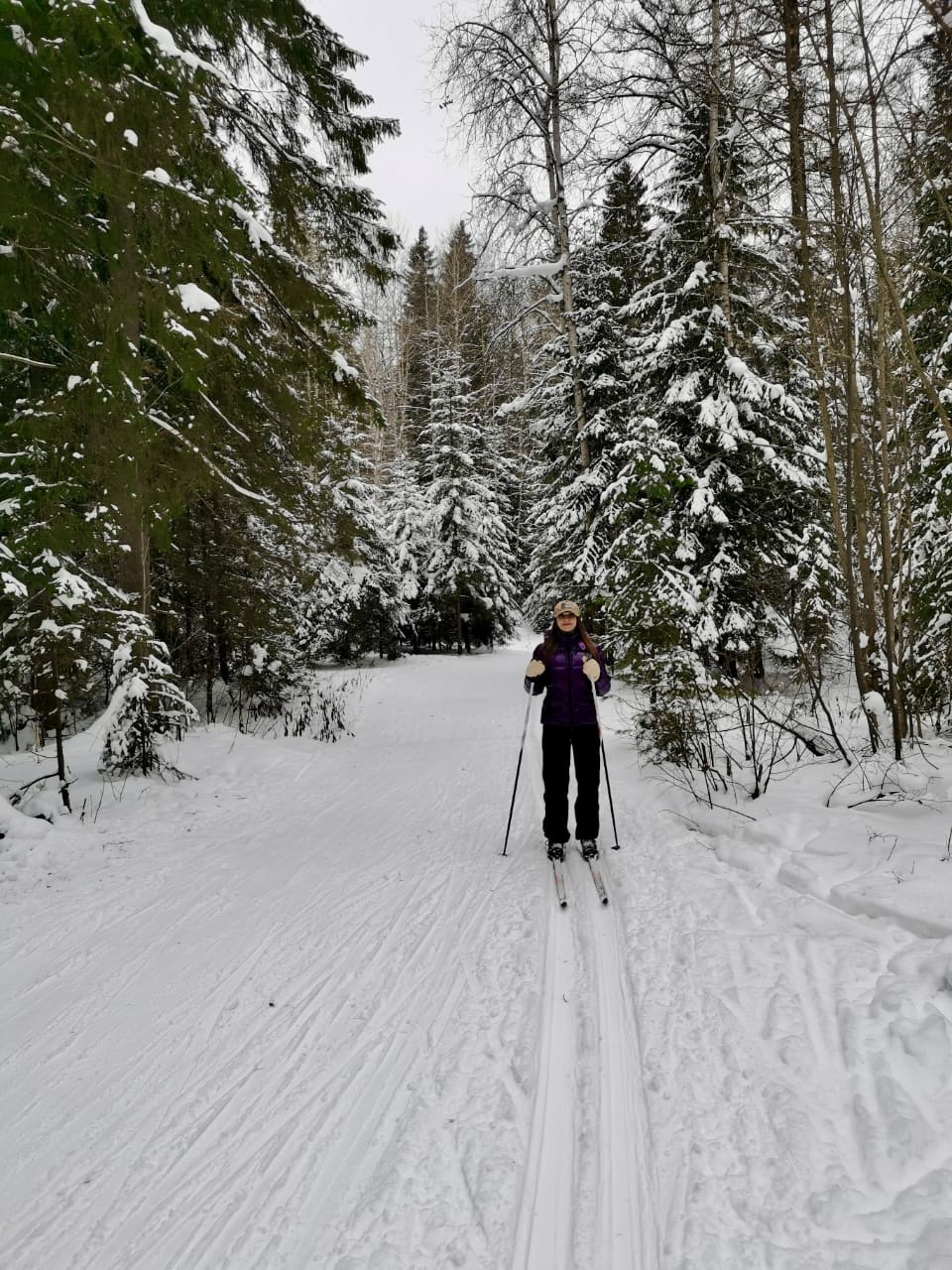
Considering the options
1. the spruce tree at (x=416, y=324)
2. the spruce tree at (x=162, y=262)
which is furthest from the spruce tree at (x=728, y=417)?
the spruce tree at (x=416, y=324)

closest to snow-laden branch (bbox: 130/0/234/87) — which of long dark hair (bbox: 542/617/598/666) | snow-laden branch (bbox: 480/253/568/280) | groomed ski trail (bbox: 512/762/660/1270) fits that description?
long dark hair (bbox: 542/617/598/666)

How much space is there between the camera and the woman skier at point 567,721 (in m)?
4.85

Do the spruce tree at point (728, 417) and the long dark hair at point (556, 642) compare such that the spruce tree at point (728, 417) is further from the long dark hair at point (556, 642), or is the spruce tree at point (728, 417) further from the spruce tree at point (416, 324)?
the spruce tree at point (416, 324)

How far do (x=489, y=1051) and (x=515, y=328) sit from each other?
1189 cm

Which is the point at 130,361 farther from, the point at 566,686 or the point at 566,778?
the point at 566,778

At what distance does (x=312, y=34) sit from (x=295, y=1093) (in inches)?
380

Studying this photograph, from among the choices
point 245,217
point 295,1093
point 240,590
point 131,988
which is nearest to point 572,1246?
point 295,1093

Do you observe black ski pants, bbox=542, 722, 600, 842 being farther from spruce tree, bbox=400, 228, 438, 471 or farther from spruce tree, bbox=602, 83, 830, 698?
spruce tree, bbox=400, 228, 438, 471

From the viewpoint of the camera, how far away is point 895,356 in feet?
17.7

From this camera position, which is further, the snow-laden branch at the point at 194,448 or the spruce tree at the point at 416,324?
the spruce tree at the point at 416,324

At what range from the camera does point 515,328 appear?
11828mm

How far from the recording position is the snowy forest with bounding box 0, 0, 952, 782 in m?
4.71

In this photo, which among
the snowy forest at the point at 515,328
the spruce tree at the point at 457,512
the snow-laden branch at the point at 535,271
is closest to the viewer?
the snowy forest at the point at 515,328

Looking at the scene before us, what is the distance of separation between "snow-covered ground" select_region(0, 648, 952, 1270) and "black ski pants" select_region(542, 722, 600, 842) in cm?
33
